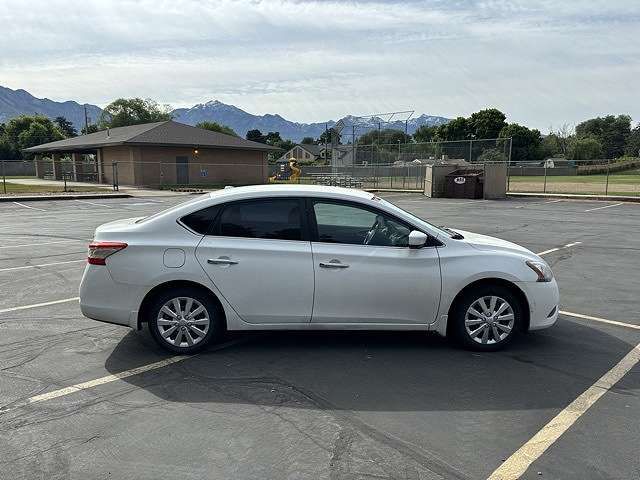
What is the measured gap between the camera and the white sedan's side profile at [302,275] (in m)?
4.74

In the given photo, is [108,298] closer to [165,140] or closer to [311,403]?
[311,403]

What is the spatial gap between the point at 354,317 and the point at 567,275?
16.7 feet

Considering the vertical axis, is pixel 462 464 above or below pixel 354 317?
below

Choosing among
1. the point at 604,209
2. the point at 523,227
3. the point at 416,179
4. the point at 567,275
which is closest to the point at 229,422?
the point at 567,275

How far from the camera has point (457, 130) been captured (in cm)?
8956

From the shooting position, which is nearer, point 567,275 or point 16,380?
point 16,380

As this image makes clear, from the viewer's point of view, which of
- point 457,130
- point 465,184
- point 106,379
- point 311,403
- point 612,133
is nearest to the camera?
point 311,403

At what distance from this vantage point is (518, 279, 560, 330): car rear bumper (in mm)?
4941

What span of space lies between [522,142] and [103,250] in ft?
283

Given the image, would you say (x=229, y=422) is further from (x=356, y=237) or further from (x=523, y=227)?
(x=523, y=227)

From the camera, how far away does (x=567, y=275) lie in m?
8.37

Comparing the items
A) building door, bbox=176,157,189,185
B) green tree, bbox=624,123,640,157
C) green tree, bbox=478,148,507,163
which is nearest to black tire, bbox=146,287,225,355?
green tree, bbox=478,148,507,163

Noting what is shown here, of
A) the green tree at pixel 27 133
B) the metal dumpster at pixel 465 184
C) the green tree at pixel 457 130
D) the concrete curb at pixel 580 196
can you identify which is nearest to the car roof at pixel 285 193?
the metal dumpster at pixel 465 184

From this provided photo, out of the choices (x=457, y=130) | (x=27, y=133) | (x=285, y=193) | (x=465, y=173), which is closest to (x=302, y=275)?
(x=285, y=193)
